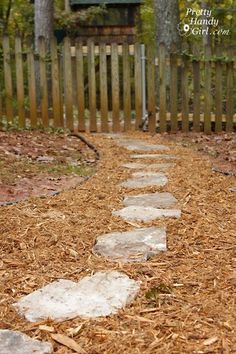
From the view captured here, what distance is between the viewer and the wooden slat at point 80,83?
7244 millimetres

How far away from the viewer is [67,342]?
1.65 m

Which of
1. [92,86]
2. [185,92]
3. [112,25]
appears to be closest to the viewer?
[185,92]

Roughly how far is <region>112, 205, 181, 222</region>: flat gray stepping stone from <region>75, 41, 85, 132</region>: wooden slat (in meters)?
4.51

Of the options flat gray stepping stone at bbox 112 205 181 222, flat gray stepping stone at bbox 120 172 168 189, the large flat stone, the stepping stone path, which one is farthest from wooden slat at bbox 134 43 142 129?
the large flat stone

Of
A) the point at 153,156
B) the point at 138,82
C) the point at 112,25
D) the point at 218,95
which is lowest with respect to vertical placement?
the point at 153,156

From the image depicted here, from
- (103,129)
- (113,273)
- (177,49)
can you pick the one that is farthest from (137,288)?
(177,49)

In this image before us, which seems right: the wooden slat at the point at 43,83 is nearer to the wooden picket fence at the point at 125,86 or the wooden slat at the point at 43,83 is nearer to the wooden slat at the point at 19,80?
the wooden picket fence at the point at 125,86

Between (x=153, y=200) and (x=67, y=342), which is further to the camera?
(x=153, y=200)

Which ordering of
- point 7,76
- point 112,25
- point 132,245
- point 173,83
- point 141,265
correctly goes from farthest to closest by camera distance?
point 112,25
point 7,76
point 173,83
point 132,245
point 141,265

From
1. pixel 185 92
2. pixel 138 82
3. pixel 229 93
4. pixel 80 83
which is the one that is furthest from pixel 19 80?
pixel 229 93

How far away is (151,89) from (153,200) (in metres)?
4.20

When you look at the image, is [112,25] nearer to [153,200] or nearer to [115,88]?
[115,88]

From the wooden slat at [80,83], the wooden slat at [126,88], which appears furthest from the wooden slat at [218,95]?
the wooden slat at [80,83]

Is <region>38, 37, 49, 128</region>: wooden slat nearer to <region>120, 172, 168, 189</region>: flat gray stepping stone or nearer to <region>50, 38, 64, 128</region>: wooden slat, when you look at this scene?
<region>50, 38, 64, 128</region>: wooden slat
